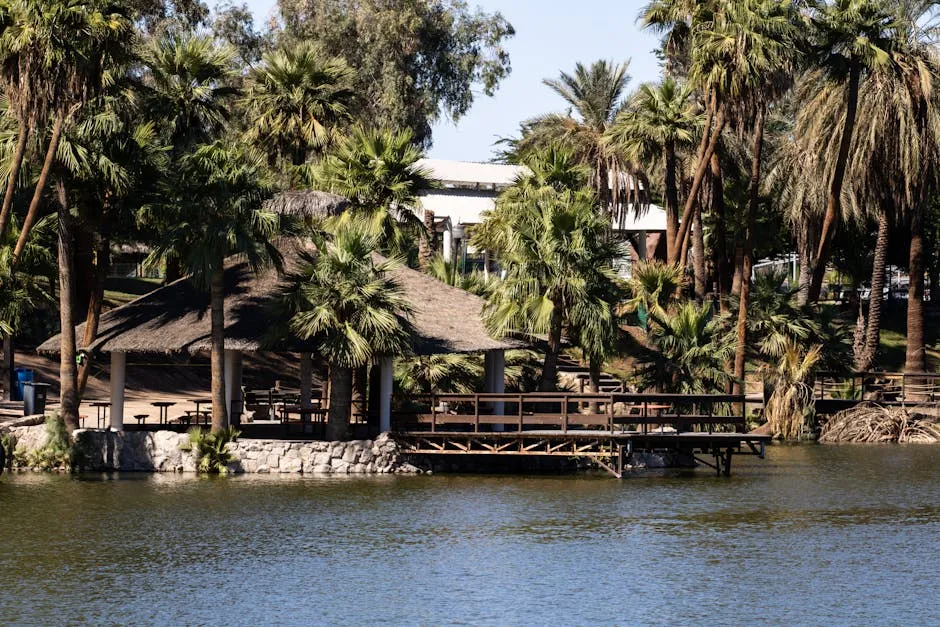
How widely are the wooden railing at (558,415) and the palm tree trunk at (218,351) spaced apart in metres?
4.24

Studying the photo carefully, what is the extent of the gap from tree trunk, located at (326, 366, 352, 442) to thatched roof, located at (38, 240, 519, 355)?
0.97 metres

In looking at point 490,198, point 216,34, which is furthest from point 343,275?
point 216,34

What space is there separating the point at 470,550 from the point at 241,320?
13111 millimetres

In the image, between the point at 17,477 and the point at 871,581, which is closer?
the point at 871,581

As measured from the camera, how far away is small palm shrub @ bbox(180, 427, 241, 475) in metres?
33.8

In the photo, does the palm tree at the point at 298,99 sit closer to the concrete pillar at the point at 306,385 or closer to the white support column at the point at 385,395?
the concrete pillar at the point at 306,385

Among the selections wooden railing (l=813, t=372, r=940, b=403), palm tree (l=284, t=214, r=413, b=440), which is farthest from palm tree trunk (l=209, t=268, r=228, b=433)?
wooden railing (l=813, t=372, r=940, b=403)

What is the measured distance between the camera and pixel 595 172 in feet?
180

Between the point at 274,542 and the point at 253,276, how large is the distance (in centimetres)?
1385

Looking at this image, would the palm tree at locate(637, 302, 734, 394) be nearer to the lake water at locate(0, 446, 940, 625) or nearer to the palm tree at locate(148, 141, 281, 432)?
the lake water at locate(0, 446, 940, 625)

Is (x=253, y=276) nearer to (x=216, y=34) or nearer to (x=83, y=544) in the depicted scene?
(x=83, y=544)

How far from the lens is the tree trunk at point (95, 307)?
35844mm

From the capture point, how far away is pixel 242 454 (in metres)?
34.0

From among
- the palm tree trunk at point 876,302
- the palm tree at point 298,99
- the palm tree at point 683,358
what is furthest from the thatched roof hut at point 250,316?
the palm tree trunk at point 876,302
